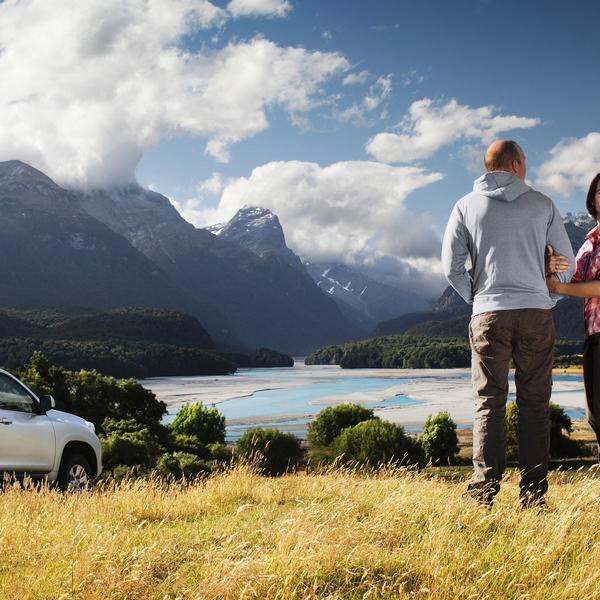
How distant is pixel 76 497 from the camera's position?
770cm

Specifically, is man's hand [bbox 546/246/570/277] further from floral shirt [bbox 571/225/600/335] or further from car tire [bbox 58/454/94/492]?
car tire [bbox 58/454/94/492]

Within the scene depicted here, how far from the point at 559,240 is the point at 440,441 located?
105 feet

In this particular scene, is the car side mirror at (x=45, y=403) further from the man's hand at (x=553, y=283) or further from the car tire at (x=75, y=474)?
the man's hand at (x=553, y=283)

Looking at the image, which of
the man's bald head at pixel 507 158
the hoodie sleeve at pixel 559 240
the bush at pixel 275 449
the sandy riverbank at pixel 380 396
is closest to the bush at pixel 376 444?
the bush at pixel 275 449

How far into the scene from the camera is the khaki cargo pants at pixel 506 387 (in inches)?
214

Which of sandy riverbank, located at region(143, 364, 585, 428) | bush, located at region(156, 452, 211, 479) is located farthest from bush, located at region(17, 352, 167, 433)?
sandy riverbank, located at region(143, 364, 585, 428)

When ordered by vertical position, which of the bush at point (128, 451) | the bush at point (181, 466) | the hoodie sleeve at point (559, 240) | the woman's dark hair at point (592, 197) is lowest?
the bush at point (181, 466)

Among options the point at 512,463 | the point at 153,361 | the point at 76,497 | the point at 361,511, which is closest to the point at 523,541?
the point at 361,511

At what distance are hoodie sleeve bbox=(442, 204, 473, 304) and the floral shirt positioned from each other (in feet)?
3.28

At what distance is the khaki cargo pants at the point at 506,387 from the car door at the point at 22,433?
19.4 feet

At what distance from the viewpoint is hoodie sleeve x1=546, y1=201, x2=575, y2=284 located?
223 inches

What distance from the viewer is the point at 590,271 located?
5871mm

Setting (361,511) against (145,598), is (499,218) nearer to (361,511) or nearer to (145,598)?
(361,511)

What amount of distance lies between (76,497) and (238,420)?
175 feet
